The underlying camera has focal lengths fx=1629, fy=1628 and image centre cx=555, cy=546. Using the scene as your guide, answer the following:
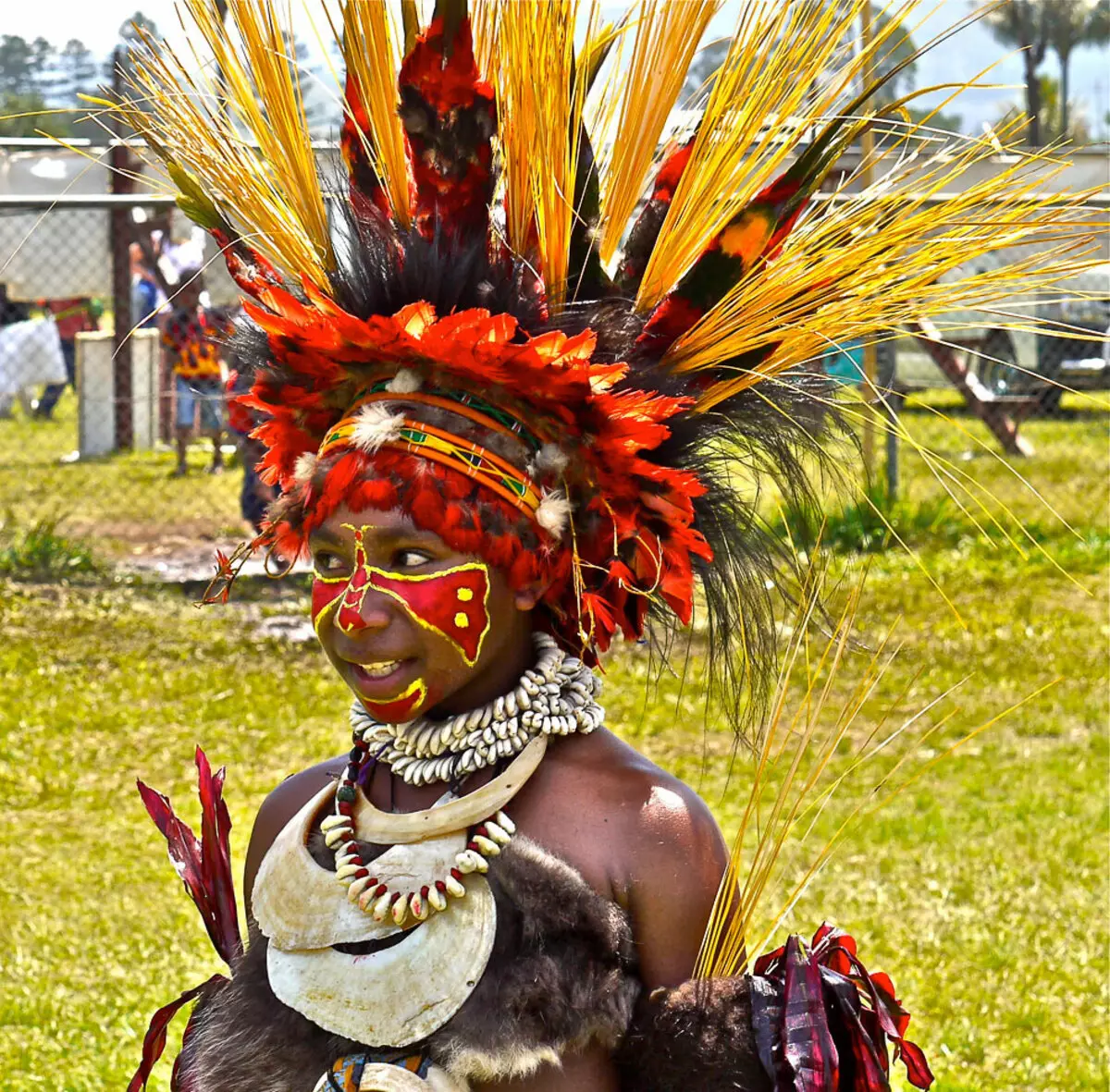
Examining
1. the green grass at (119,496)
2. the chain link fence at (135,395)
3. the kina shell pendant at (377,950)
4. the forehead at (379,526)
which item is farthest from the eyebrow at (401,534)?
the green grass at (119,496)

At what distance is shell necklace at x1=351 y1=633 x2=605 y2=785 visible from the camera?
2350 mm

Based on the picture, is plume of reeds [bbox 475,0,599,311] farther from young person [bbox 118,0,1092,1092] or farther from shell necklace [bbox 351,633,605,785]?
shell necklace [bbox 351,633,605,785]

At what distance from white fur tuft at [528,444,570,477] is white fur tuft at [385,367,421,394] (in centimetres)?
20

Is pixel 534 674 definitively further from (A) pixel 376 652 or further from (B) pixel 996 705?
(B) pixel 996 705

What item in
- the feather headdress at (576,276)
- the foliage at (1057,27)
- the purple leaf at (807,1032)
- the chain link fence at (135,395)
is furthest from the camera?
the foliage at (1057,27)

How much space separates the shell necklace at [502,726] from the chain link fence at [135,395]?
Result: 475 centimetres

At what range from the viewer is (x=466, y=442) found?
7.45 ft

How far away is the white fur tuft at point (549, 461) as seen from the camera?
2.30 metres

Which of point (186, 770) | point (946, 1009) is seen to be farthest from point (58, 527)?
point (946, 1009)

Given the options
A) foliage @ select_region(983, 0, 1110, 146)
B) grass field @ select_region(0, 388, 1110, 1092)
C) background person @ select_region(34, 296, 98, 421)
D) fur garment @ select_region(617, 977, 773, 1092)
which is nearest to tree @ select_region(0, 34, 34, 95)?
grass field @ select_region(0, 388, 1110, 1092)

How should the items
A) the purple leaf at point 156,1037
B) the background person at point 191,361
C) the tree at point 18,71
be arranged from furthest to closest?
1. the background person at point 191,361
2. the tree at point 18,71
3. the purple leaf at point 156,1037

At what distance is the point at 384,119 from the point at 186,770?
398cm

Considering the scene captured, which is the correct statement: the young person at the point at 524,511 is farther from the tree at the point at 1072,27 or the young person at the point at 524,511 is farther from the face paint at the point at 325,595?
the tree at the point at 1072,27

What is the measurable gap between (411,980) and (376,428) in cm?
76
